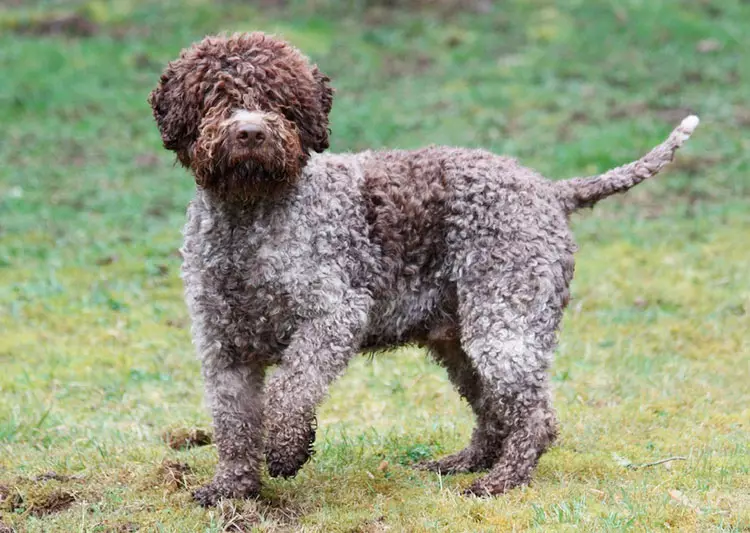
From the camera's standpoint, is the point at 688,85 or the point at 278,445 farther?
the point at 688,85

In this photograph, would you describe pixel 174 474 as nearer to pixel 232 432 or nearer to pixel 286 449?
pixel 232 432

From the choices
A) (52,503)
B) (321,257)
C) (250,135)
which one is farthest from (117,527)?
(250,135)

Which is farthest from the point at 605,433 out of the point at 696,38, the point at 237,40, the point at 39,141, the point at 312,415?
the point at 696,38

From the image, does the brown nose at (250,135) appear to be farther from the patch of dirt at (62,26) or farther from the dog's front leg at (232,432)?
the patch of dirt at (62,26)

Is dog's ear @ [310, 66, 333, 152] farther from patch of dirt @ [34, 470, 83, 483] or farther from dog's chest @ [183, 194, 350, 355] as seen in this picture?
patch of dirt @ [34, 470, 83, 483]

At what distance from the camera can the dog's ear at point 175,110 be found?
5563 mm

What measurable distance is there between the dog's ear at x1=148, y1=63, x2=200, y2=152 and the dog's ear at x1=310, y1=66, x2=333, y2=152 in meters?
0.58

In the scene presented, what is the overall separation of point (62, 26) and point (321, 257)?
49.7ft

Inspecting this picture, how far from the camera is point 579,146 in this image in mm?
13945

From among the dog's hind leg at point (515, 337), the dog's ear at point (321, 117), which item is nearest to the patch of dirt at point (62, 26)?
the dog's ear at point (321, 117)

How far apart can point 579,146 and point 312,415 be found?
356 inches

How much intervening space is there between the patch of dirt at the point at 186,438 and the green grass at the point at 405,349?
182 mm

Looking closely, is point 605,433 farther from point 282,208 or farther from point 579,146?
point 579,146

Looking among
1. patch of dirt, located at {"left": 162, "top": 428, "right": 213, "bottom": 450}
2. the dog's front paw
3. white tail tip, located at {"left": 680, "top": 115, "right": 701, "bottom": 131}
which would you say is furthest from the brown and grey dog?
patch of dirt, located at {"left": 162, "top": 428, "right": 213, "bottom": 450}
